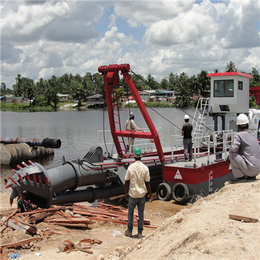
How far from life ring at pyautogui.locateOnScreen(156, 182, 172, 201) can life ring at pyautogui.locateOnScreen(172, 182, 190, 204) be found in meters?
0.19

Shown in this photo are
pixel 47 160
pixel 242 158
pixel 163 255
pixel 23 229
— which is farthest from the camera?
pixel 47 160

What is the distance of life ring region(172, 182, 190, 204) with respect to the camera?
12.8m

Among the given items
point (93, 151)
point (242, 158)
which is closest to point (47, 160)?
point (93, 151)

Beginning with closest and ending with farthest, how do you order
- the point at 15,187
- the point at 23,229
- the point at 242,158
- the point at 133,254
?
the point at 133,254 → the point at 242,158 → the point at 23,229 → the point at 15,187

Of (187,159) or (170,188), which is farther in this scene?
(187,159)

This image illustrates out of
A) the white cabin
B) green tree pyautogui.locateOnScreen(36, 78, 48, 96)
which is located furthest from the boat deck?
green tree pyautogui.locateOnScreen(36, 78, 48, 96)

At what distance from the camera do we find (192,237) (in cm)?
496

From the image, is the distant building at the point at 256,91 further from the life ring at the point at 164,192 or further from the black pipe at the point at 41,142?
the black pipe at the point at 41,142

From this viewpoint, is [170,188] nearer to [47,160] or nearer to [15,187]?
[15,187]

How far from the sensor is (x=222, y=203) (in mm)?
6281

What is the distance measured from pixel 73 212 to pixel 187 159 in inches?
242

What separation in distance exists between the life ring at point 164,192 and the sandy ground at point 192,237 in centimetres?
447

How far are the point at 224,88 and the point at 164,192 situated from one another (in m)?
6.06

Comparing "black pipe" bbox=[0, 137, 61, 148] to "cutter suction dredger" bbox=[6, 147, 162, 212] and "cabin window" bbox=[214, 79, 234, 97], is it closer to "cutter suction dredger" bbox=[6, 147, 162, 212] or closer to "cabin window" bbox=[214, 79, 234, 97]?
"cutter suction dredger" bbox=[6, 147, 162, 212]
